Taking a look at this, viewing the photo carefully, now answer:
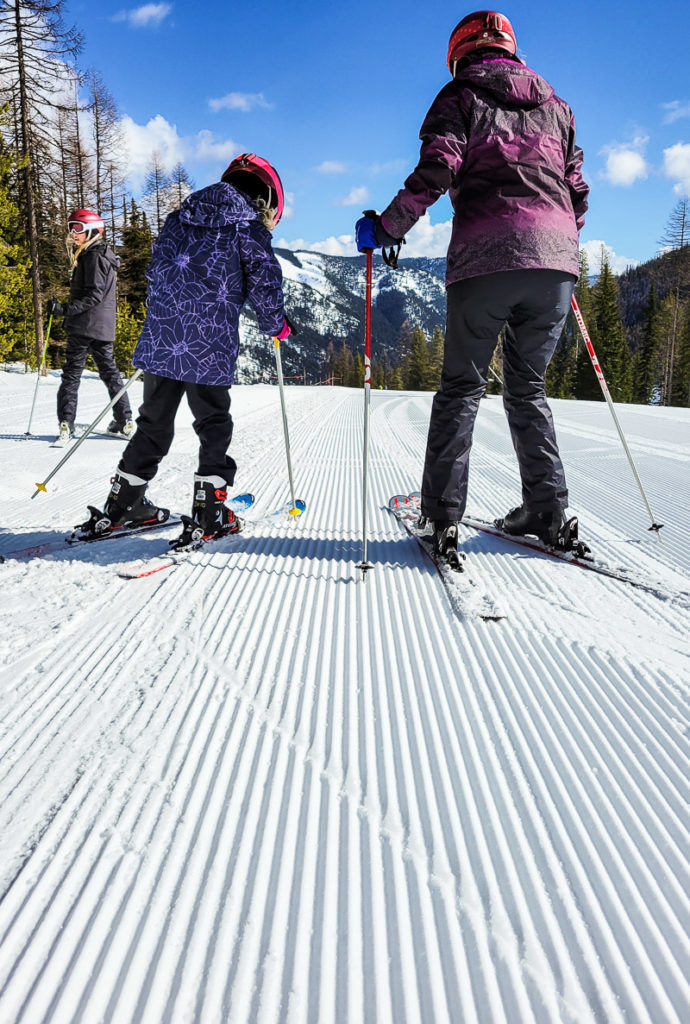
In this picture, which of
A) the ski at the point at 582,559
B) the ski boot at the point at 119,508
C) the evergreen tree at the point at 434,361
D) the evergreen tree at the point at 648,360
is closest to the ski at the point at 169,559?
the ski boot at the point at 119,508

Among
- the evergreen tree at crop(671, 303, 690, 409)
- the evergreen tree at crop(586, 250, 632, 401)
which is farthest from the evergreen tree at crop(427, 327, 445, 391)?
the evergreen tree at crop(671, 303, 690, 409)

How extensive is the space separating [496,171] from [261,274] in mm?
1123

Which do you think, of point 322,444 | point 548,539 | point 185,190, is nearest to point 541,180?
point 548,539

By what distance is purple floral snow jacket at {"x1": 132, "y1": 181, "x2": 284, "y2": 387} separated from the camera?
259 cm

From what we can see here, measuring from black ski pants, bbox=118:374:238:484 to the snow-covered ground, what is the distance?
2.16 ft

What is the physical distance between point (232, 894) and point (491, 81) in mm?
2874

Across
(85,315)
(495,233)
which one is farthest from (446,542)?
(85,315)

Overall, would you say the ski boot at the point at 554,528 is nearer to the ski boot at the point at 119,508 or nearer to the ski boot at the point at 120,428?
the ski boot at the point at 119,508

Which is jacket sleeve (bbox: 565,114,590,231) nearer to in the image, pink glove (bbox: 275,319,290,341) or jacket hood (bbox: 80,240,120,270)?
pink glove (bbox: 275,319,290,341)

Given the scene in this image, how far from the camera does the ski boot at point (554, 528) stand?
276 cm

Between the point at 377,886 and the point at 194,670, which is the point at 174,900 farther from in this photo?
the point at 194,670

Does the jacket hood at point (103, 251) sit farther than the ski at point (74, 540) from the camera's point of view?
Yes

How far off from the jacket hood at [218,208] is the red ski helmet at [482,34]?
116 cm

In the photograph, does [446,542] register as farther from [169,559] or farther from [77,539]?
[77,539]
